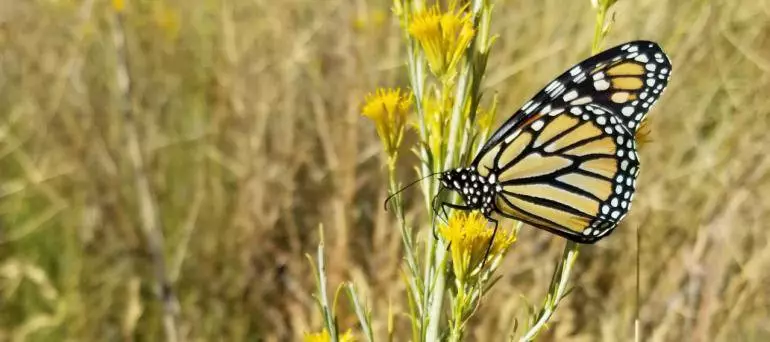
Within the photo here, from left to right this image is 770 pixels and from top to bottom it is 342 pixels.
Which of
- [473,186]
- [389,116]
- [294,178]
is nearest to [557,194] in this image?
[473,186]

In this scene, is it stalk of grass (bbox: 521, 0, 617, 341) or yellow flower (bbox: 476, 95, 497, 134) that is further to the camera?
yellow flower (bbox: 476, 95, 497, 134)

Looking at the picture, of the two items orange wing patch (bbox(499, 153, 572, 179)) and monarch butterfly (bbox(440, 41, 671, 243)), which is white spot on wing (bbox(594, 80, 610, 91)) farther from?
orange wing patch (bbox(499, 153, 572, 179))

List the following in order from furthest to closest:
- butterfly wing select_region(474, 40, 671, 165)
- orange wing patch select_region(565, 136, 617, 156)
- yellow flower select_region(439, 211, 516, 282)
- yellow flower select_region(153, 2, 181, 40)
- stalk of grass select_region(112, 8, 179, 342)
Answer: yellow flower select_region(153, 2, 181, 40)
stalk of grass select_region(112, 8, 179, 342)
orange wing patch select_region(565, 136, 617, 156)
butterfly wing select_region(474, 40, 671, 165)
yellow flower select_region(439, 211, 516, 282)

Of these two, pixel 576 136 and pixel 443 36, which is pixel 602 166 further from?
pixel 443 36

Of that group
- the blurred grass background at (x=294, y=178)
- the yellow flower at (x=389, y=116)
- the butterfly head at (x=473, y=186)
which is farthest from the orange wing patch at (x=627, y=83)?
the blurred grass background at (x=294, y=178)

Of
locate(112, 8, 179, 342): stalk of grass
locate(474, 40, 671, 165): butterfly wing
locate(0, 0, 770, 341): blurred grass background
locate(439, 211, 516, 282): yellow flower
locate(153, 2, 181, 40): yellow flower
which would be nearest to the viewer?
locate(439, 211, 516, 282): yellow flower

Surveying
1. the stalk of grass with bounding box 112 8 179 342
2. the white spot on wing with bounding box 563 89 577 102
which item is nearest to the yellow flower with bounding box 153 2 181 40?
the stalk of grass with bounding box 112 8 179 342

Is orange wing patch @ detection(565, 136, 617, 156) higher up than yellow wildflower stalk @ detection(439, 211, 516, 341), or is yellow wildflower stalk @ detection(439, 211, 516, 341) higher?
orange wing patch @ detection(565, 136, 617, 156)

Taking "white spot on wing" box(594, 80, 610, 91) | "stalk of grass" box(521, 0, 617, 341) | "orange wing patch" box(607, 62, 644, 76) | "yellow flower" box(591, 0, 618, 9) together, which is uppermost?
"yellow flower" box(591, 0, 618, 9)
